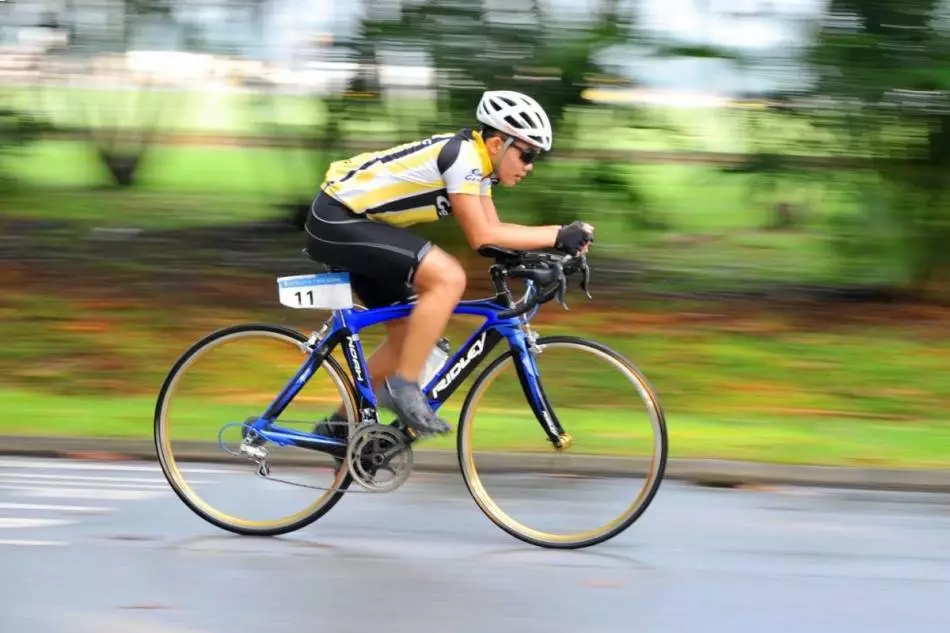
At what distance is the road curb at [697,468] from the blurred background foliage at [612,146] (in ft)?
7.01

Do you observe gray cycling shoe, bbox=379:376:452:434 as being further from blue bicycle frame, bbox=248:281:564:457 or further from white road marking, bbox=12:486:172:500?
white road marking, bbox=12:486:172:500

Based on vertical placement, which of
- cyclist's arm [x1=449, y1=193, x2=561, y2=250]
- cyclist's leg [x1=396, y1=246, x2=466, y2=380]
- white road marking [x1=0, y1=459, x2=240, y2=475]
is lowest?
white road marking [x1=0, y1=459, x2=240, y2=475]

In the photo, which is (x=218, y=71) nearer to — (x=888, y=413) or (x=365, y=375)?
(x=888, y=413)

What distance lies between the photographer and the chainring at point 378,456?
5.54 meters

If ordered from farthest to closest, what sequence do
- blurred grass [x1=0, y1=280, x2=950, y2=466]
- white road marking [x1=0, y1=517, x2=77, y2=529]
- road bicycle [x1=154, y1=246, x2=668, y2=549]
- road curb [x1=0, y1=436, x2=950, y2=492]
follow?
1. blurred grass [x1=0, y1=280, x2=950, y2=466]
2. road curb [x1=0, y1=436, x2=950, y2=492]
3. white road marking [x1=0, y1=517, x2=77, y2=529]
4. road bicycle [x1=154, y1=246, x2=668, y2=549]

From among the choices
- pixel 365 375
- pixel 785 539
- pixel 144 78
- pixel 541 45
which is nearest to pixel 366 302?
pixel 365 375

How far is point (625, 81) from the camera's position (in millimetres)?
11102

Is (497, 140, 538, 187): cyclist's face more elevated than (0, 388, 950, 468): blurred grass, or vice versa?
(497, 140, 538, 187): cyclist's face

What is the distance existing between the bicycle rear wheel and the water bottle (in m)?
0.31

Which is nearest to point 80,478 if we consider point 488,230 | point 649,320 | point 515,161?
point 488,230

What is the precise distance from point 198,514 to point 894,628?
2765 millimetres

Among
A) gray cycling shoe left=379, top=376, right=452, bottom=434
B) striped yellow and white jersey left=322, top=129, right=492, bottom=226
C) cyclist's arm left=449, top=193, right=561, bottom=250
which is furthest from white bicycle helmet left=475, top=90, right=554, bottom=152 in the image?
gray cycling shoe left=379, top=376, right=452, bottom=434

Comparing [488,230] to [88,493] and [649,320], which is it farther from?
[649,320]

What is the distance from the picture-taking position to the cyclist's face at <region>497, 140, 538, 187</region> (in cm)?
539
